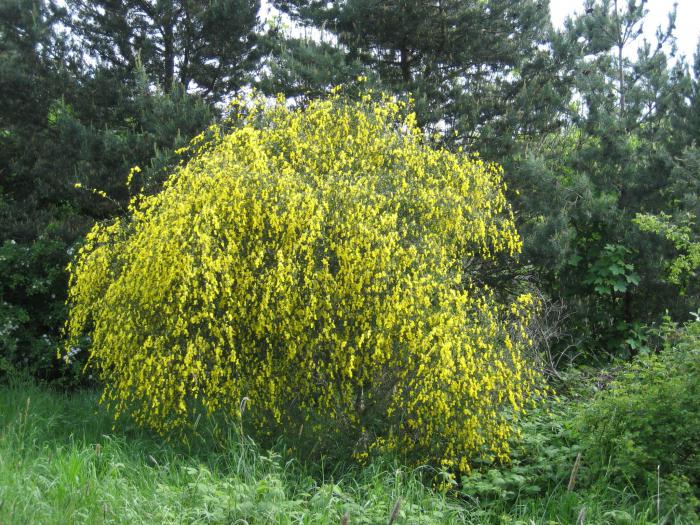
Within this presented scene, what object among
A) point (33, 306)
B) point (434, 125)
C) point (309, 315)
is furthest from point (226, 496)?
point (434, 125)

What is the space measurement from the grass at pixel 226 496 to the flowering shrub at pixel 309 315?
0.35 metres

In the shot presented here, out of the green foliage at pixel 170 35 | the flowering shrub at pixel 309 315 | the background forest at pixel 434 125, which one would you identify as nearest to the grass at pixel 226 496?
the flowering shrub at pixel 309 315

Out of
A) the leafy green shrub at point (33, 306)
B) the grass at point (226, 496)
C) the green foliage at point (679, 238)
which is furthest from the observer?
the leafy green shrub at point (33, 306)

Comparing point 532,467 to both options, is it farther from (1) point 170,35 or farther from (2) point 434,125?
(1) point 170,35

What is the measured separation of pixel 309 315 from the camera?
4.76m

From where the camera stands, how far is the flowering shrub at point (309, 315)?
480cm

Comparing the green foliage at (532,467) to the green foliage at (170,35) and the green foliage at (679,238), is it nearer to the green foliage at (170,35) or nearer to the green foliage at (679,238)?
the green foliage at (679,238)

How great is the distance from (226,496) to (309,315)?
146cm

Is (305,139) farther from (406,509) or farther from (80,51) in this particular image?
(80,51)

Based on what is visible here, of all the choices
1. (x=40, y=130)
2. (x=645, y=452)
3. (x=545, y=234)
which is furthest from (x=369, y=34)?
(x=645, y=452)

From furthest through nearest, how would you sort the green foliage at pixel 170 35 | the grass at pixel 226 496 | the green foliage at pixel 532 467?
the green foliage at pixel 170 35
the green foliage at pixel 532 467
the grass at pixel 226 496

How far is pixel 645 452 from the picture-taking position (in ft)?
14.4

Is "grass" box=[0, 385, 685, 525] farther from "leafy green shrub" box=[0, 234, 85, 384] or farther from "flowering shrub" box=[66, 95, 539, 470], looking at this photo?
"leafy green shrub" box=[0, 234, 85, 384]

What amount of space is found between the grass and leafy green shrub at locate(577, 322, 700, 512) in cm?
19
